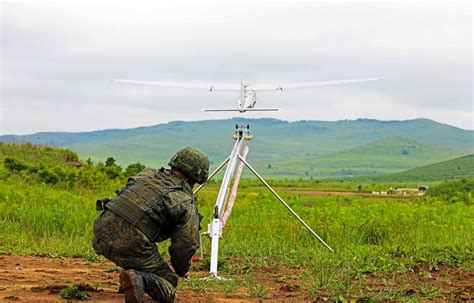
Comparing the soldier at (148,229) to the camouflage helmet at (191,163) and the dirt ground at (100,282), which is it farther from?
the dirt ground at (100,282)

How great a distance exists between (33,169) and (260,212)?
752cm

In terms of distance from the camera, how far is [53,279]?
857 centimetres

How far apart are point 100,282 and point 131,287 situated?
2339mm

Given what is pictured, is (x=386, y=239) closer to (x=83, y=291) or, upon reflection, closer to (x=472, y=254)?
(x=472, y=254)

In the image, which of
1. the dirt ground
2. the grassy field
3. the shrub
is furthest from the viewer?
the shrub

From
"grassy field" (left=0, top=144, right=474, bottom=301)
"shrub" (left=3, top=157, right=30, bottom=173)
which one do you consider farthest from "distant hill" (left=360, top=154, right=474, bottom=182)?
"grassy field" (left=0, top=144, right=474, bottom=301)

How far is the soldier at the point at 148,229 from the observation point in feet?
21.4

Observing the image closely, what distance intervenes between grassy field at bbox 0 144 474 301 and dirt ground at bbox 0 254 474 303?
11 cm

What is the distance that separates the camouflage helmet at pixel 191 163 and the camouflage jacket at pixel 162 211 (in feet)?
0.70

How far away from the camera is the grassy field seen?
8602 mm

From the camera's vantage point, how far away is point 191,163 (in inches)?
271

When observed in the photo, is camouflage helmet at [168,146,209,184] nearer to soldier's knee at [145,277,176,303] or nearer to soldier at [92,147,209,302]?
soldier at [92,147,209,302]

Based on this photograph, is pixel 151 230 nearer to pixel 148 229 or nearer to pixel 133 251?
pixel 148 229

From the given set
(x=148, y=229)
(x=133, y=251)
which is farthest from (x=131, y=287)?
(x=148, y=229)
